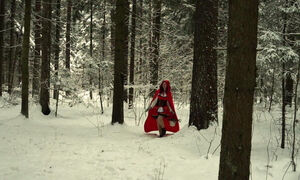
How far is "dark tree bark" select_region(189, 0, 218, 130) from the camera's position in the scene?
7.40 metres

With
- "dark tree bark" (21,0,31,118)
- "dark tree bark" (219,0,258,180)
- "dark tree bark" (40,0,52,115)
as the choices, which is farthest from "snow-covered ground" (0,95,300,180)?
"dark tree bark" (40,0,52,115)

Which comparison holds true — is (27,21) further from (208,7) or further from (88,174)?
(88,174)

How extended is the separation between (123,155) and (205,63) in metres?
3.18

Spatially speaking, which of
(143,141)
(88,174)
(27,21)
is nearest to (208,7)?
(143,141)

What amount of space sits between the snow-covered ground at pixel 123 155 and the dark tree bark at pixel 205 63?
48 cm

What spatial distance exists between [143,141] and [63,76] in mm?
6386

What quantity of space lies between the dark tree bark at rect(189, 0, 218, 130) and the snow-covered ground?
479mm

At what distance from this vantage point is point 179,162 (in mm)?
5719

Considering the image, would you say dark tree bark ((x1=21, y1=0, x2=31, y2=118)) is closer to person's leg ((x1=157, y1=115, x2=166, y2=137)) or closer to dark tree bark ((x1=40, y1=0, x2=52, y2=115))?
dark tree bark ((x1=40, y1=0, x2=52, y2=115))

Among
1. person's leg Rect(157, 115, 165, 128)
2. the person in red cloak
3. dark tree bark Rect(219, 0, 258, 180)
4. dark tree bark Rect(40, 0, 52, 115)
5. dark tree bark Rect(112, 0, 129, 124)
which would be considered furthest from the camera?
dark tree bark Rect(40, 0, 52, 115)

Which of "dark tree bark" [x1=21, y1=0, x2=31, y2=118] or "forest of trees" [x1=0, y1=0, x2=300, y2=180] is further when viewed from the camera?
"dark tree bark" [x1=21, y1=0, x2=31, y2=118]

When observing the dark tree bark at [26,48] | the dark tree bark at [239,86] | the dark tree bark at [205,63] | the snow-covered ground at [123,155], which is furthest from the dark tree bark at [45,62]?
the dark tree bark at [239,86]

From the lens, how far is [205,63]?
7.43 m

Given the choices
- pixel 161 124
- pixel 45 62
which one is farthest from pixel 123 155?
pixel 45 62
